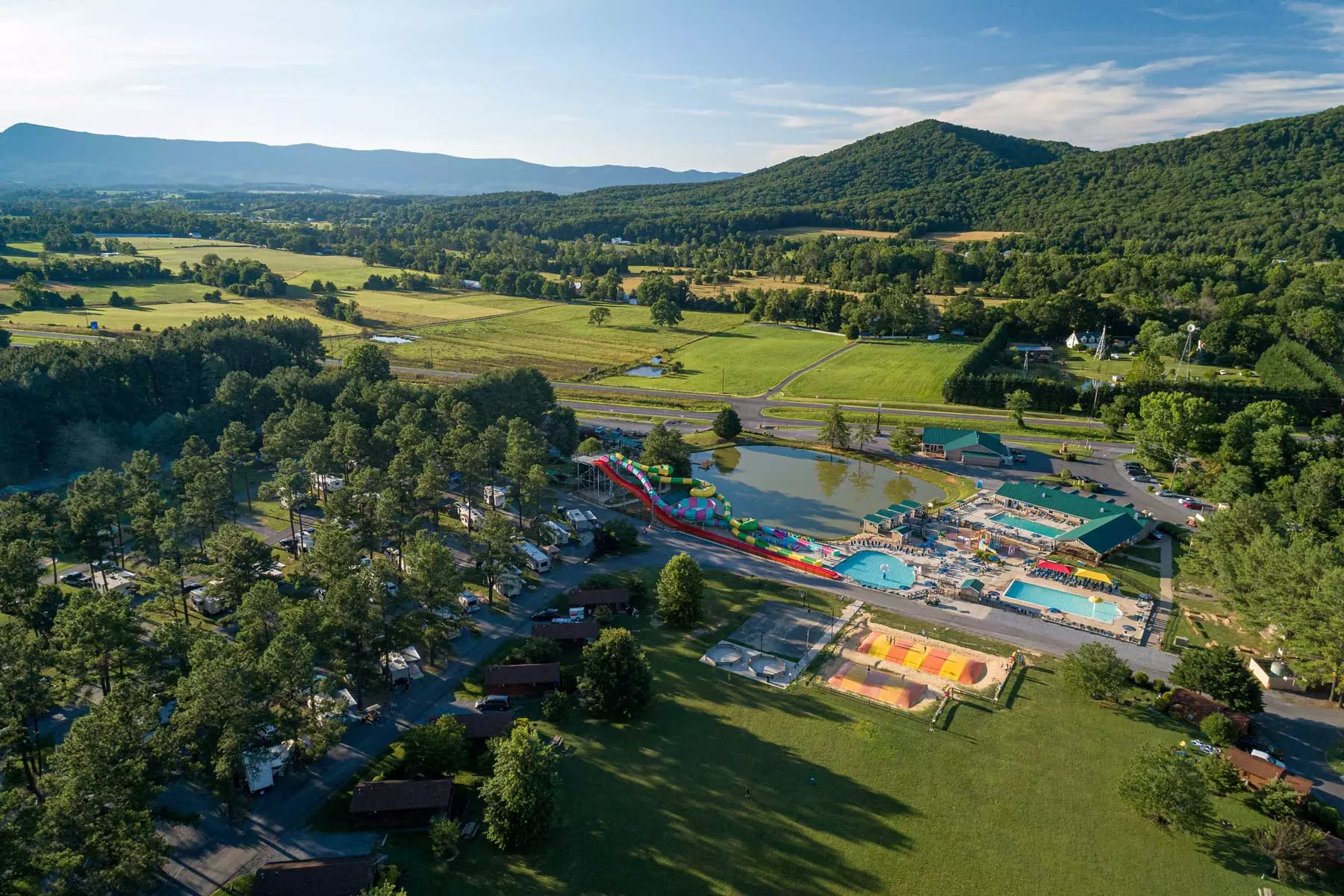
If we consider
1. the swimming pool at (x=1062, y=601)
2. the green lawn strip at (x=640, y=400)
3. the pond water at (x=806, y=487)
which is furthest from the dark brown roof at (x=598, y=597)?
the green lawn strip at (x=640, y=400)

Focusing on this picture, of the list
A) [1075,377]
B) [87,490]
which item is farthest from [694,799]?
[1075,377]

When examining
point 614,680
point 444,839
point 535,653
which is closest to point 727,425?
point 535,653

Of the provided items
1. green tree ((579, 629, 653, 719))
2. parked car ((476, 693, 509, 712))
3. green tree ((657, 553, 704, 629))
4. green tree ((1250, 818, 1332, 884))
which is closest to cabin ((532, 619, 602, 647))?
green tree ((657, 553, 704, 629))

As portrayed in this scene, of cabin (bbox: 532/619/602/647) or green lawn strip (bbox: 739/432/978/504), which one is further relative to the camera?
green lawn strip (bbox: 739/432/978/504)

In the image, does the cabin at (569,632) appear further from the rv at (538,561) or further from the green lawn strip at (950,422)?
the green lawn strip at (950,422)

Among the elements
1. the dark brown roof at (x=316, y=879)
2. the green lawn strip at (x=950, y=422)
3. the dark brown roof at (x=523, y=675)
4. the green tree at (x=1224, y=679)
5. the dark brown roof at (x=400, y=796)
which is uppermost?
the green lawn strip at (x=950, y=422)

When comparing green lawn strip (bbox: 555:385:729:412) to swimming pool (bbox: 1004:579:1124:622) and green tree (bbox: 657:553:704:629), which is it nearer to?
swimming pool (bbox: 1004:579:1124:622)
